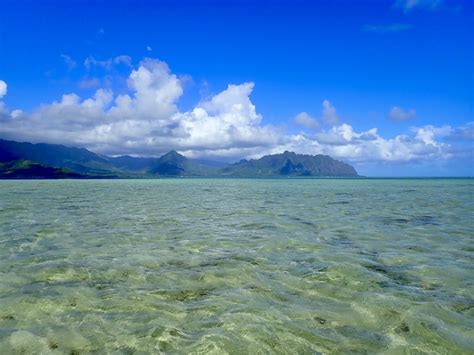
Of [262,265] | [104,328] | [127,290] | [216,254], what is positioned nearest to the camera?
[104,328]

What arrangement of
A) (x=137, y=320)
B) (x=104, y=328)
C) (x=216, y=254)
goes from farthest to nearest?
1. (x=216, y=254)
2. (x=137, y=320)
3. (x=104, y=328)

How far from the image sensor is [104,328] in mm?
8352

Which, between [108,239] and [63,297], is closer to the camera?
[63,297]

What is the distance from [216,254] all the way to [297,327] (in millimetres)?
8164

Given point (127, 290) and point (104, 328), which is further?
point (127, 290)

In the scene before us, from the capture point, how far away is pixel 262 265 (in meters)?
14.3

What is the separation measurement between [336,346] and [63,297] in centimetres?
794

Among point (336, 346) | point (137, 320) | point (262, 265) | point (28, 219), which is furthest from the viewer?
point (28, 219)

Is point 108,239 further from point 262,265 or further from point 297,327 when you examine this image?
point 297,327

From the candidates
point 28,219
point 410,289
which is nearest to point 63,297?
point 410,289

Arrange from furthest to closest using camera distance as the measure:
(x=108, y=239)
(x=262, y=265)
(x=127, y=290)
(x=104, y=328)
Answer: (x=108, y=239)
(x=262, y=265)
(x=127, y=290)
(x=104, y=328)

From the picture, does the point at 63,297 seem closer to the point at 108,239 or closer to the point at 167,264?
the point at 167,264

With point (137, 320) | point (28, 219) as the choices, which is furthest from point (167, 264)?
point (28, 219)

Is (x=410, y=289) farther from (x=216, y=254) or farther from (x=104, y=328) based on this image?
(x=104, y=328)
